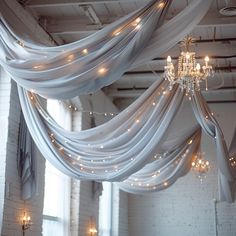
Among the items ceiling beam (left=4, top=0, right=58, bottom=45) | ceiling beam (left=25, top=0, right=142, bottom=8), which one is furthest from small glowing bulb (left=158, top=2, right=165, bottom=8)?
ceiling beam (left=25, top=0, right=142, bottom=8)

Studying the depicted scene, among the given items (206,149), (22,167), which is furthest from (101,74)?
(206,149)

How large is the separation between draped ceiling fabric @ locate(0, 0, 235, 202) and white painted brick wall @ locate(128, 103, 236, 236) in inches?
126

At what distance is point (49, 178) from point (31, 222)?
1356mm

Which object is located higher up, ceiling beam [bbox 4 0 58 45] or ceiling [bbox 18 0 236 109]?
ceiling [bbox 18 0 236 109]

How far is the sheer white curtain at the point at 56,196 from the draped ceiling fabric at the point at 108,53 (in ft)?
10.8

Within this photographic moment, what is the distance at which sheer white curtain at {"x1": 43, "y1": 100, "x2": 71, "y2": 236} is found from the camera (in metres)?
7.07

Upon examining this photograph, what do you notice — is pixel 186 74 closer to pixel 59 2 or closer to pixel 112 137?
pixel 112 137

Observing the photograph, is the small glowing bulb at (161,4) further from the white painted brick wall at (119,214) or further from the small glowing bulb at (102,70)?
the white painted brick wall at (119,214)

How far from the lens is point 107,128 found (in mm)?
4934

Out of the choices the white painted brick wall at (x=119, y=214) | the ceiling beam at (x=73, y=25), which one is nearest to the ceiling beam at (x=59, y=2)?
the ceiling beam at (x=73, y=25)

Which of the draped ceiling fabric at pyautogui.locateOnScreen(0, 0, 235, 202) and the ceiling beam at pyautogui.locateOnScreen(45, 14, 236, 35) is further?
the ceiling beam at pyautogui.locateOnScreen(45, 14, 236, 35)

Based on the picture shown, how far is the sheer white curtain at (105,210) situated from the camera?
374 inches

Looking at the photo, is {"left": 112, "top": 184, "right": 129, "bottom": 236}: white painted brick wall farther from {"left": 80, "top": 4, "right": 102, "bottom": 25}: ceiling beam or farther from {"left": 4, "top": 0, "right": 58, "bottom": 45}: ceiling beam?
{"left": 80, "top": 4, "right": 102, "bottom": 25}: ceiling beam

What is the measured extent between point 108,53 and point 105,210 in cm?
665
